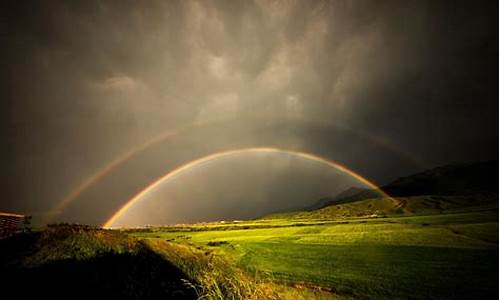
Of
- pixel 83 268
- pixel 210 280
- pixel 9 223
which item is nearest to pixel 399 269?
pixel 210 280

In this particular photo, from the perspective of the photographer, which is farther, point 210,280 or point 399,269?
point 399,269

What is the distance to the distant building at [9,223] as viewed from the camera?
13297 mm

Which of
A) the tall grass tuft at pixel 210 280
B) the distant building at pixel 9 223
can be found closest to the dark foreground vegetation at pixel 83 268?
the tall grass tuft at pixel 210 280

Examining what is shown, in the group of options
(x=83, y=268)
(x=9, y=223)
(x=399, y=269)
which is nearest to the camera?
(x=83, y=268)

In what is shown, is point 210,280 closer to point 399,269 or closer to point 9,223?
point 9,223

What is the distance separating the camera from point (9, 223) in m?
13.7

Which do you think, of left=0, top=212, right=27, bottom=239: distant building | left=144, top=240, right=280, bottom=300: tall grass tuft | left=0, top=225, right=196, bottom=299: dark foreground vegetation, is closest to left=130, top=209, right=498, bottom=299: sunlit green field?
left=144, top=240, right=280, bottom=300: tall grass tuft

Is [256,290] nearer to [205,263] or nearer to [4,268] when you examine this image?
[205,263]

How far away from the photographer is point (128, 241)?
9.52 m

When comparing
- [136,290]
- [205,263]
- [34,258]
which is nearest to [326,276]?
[205,263]

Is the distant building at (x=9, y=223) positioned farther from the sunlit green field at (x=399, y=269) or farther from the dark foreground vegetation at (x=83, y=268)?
the sunlit green field at (x=399, y=269)

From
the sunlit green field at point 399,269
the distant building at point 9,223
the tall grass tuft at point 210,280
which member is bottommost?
the sunlit green field at point 399,269

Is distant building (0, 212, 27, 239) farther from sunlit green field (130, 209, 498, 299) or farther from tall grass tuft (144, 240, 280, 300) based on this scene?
sunlit green field (130, 209, 498, 299)

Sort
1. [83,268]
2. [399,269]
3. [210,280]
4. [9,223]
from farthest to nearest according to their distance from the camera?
[399,269] < [9,223] < [210,280] < [83,268]
